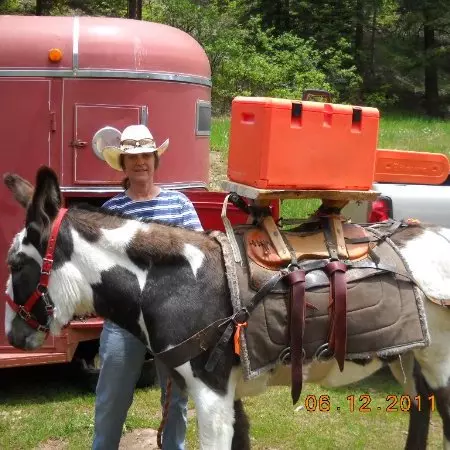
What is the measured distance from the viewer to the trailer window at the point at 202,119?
219 inches

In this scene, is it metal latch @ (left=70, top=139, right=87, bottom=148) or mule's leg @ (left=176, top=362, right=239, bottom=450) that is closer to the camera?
mule's leg @ (left=176, top=362, right=239, bottom=450)

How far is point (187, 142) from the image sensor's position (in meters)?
5.47

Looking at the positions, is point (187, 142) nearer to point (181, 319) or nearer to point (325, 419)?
point (325, 419)

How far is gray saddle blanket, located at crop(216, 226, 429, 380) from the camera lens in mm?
2955

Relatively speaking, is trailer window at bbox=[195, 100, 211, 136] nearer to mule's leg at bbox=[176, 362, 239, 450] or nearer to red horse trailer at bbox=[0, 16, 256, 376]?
red horse trailer at bbox=[0, 16, 256, 376]

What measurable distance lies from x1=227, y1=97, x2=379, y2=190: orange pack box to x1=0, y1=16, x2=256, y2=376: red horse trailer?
2.13m

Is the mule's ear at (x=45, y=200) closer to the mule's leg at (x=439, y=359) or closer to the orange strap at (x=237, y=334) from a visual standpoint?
the orange strap at (x=237, y=334)

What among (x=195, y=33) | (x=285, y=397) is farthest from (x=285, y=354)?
(x=195, y=33)

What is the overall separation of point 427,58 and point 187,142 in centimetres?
2386

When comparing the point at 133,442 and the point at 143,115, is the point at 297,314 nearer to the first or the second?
the point at 133,442

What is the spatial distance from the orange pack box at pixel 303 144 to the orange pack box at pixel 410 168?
256cm

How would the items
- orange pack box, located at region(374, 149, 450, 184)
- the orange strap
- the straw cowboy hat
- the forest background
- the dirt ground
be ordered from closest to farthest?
the orange strap, the straw cowboy hat, the dirt ground, orange pack box, located at region(374, 149, 450, 184), the forest background

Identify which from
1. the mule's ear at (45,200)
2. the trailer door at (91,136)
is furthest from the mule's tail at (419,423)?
the trailer door at (91,136)

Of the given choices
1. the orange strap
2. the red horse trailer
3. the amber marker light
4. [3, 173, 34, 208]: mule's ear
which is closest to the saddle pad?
the orange strap
